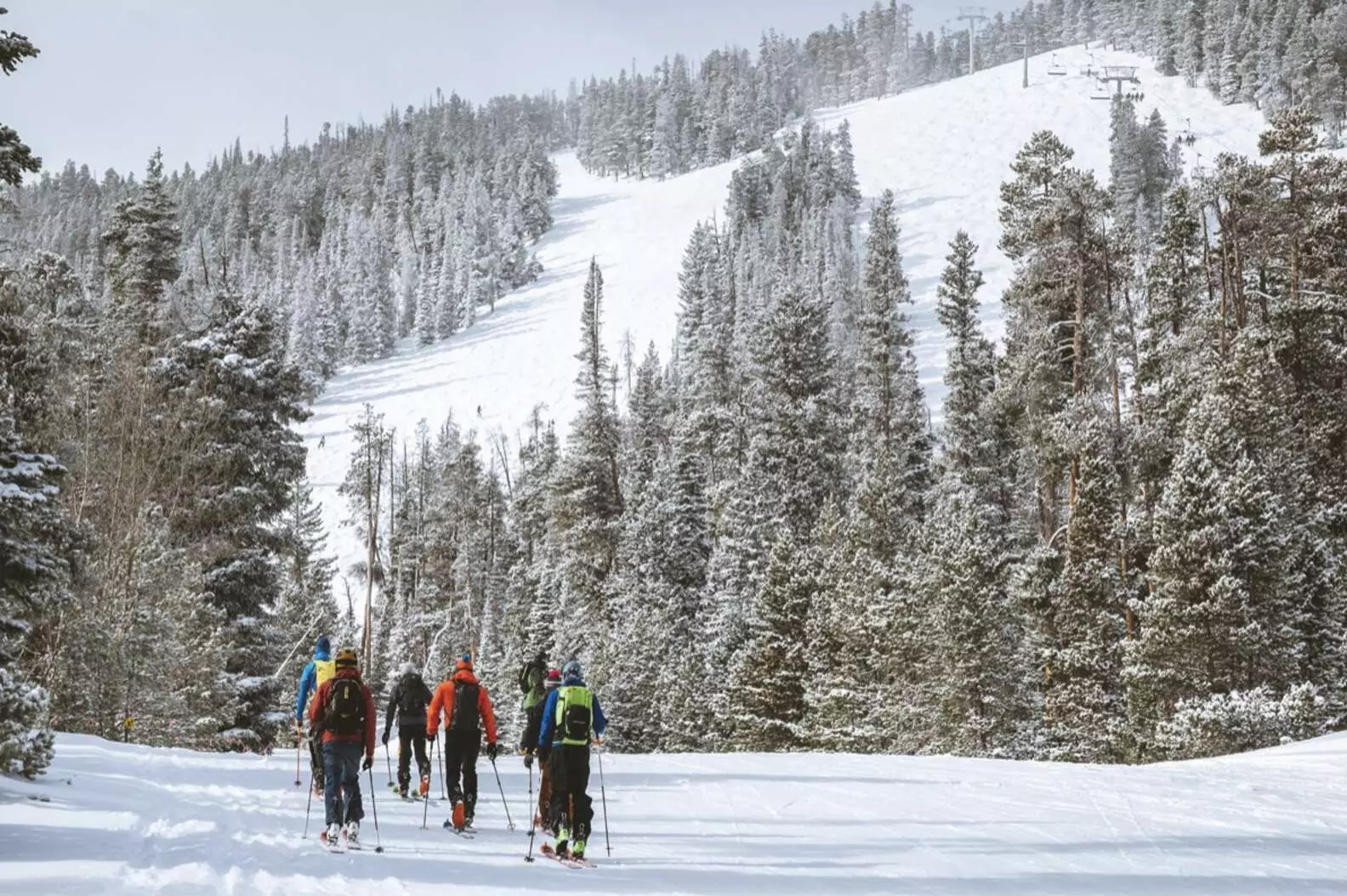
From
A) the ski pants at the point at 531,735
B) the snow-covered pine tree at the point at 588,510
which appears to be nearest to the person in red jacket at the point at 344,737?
Result: the ski pants at the point at 531,735

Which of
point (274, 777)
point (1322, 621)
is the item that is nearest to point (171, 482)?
point (274, 777)

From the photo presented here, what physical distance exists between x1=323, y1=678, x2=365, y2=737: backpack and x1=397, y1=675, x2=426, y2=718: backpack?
3071mm

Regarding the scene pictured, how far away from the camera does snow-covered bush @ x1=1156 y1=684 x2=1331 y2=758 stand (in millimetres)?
23000

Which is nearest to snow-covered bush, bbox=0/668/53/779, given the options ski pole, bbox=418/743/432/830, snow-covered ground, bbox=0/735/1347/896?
snow-covered ground, bbox=0/735/1347/896

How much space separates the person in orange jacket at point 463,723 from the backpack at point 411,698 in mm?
1038

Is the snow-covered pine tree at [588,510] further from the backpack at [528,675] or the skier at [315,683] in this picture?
the backpack at [528,675]

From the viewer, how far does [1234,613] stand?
82.3 ft

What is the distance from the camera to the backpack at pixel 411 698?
13.6 m

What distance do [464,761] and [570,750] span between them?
2.22m

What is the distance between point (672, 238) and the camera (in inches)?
5802

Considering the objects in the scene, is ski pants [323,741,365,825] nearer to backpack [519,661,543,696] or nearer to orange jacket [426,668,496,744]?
orange jacket [426,668,496,744]

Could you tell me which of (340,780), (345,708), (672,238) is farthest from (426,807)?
(672,238)

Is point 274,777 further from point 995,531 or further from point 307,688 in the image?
point 995,531

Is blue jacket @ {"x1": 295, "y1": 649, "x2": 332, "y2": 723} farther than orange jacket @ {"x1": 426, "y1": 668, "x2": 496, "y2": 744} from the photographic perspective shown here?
Yes
